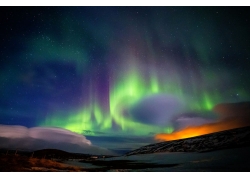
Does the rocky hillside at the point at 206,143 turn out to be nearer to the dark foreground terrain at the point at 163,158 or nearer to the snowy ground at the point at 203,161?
the dark foreground terrain at the point at 163,158

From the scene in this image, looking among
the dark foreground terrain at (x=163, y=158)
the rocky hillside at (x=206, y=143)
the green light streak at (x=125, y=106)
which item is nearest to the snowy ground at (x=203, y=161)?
the dark foreground terrain at (x=163, y=158)

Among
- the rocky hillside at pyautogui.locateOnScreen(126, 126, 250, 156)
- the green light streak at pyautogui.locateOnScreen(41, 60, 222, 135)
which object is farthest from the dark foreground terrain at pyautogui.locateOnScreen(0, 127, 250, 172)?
the green light streak at pyautogui.locateOnScreen(41, 60, 222, 135)

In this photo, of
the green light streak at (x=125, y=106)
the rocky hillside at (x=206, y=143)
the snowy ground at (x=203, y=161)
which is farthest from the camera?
the green light streak at (x=125, y=106)

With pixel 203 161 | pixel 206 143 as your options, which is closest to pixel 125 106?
pixel 206 143

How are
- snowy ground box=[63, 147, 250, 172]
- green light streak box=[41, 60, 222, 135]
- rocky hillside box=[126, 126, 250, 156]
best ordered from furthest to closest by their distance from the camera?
green light streak box=[41, 60, 222, 135] → rocky hillside box=[126, 126, 250, 156] → snowy ground box=[63, 147, 250, 172]

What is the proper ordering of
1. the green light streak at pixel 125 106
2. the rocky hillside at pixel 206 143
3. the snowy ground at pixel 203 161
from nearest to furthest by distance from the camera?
the snowy ground at pixel 203 161, the rocky hillside at pixel 206 143, the green light streak at pixel 125 106

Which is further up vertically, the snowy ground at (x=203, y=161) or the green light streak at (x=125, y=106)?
the green light streak at (x=125, y=106)

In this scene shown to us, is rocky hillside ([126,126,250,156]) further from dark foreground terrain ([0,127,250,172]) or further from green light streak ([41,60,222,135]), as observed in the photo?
green light streak ([41,60,222,135])
